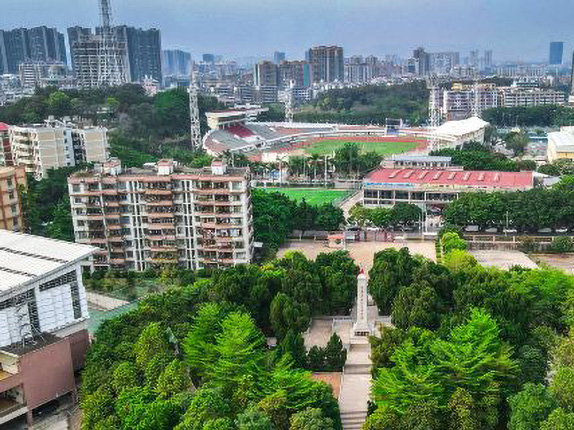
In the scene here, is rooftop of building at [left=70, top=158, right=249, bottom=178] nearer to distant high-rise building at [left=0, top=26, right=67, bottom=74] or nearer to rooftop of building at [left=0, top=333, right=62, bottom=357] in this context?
rooftop of building at [left=0, top=333, right=62, bottom=357]

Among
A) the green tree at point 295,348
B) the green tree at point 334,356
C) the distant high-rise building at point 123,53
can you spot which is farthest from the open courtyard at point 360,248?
the distant high-rise building at point 123,53

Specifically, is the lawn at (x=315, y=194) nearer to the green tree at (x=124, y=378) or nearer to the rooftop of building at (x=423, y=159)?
the rooftop of building at (x=423, y=159)

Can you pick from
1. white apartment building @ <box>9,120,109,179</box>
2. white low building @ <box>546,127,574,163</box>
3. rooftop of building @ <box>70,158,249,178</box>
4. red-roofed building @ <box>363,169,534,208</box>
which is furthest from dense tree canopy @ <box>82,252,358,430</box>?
white low building @ <box>546,127,574,163</box>

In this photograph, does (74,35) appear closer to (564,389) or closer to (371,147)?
(371,147)

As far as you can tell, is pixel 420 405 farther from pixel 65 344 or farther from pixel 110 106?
pixel 110 106

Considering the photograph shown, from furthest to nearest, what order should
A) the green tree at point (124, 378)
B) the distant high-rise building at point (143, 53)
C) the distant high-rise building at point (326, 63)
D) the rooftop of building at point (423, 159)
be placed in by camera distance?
the distant high-rise building at point (326, 63), the distant high-rise building at point (143, 53), the rooftop of building at point (423, 159), the green tree at point (124, 378)

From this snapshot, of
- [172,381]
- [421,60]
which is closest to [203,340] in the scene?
[172,381]

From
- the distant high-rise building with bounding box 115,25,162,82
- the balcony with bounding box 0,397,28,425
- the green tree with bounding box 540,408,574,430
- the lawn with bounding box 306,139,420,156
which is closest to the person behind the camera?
the green tree with bounding box 540,408,574,430
